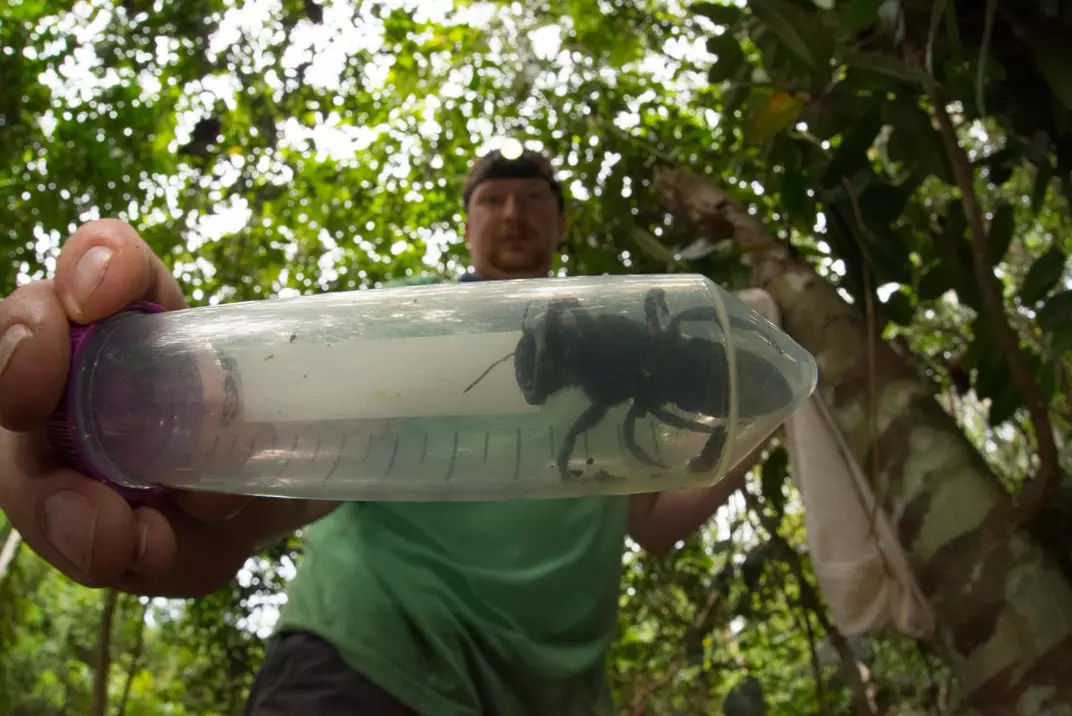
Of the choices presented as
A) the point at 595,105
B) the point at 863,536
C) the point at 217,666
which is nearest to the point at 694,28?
the point at 595,105

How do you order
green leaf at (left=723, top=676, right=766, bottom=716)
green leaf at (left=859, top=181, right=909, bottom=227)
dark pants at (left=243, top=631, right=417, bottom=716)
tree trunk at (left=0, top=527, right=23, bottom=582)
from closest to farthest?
dark pants at (left=243, top=631, right=417, bottom=716)
green leaf at (left=859, top=181, right=909, bottom=227)
green leaf at (left=723, top=676, right=766, bottom=716)
tree trunk at (left=0, top=527, right=23, bottom=582)

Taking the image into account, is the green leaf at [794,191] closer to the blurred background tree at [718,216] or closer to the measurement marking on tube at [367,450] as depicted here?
the blurred background tree at [718,216]

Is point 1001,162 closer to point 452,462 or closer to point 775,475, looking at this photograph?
point 775,475

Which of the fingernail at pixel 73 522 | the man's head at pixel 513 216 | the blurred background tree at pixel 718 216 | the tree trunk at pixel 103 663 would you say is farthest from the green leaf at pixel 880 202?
the tree trunk at pixel 103 663

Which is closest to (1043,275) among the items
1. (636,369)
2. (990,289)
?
(990,289)

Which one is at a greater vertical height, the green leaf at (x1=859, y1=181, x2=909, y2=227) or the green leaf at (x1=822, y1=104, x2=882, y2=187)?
the green leaf at (x1=822, y1=104, x2=882, y2=187)

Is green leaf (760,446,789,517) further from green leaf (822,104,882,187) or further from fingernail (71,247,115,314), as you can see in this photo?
fingernail (71,247,115,314)

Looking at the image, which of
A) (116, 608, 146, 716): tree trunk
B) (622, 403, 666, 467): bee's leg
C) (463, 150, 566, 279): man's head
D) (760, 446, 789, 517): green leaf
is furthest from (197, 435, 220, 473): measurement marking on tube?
(116, 608, 146, 716): tree trunk
